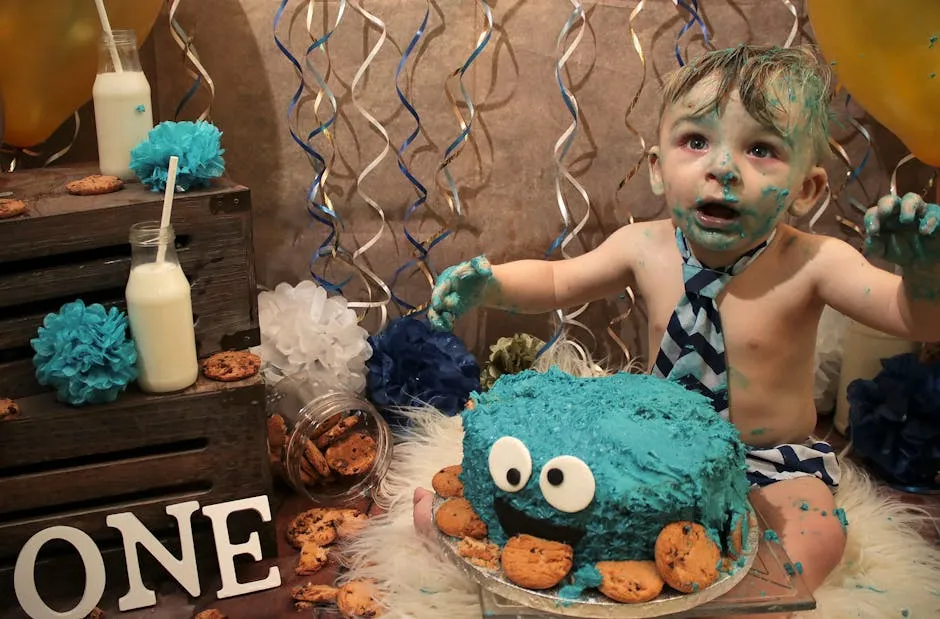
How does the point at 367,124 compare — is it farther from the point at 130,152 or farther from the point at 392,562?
the point at 392,562

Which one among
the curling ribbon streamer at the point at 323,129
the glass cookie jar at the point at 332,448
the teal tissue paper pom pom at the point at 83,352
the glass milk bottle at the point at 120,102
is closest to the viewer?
the teal tissue paper pom pom at the point at 83,352

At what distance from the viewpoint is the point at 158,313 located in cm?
107

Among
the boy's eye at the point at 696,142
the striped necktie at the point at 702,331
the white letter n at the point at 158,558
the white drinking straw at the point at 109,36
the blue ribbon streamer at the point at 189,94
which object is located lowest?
the white letter n at the point at 158,558

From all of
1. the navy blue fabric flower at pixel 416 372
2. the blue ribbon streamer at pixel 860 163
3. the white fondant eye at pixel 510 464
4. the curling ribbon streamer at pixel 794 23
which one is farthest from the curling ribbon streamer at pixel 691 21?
the white fondant eye at pixel 510 464

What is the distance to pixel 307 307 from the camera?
1.47 metres

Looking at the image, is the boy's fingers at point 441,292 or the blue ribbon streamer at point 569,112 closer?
the boy's fingers at point 441,292

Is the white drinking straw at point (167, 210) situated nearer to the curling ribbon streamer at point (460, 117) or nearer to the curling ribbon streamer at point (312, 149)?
the curling ribbon streamer at point (312, 149)

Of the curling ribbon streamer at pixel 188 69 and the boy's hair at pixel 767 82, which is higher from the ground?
the curling ribbon streamer at pixel 188 69

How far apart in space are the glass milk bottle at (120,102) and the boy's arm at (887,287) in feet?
2.77

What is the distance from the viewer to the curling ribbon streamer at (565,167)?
146cm

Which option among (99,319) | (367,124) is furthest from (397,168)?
(99,319)

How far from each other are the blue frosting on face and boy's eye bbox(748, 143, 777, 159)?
0.28 m

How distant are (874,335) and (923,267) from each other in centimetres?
66

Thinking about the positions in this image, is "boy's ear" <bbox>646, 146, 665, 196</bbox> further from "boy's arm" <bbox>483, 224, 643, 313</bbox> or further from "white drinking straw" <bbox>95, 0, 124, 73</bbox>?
"white drinking straw" <bbox>95, 0, 124, 73</bbox>
